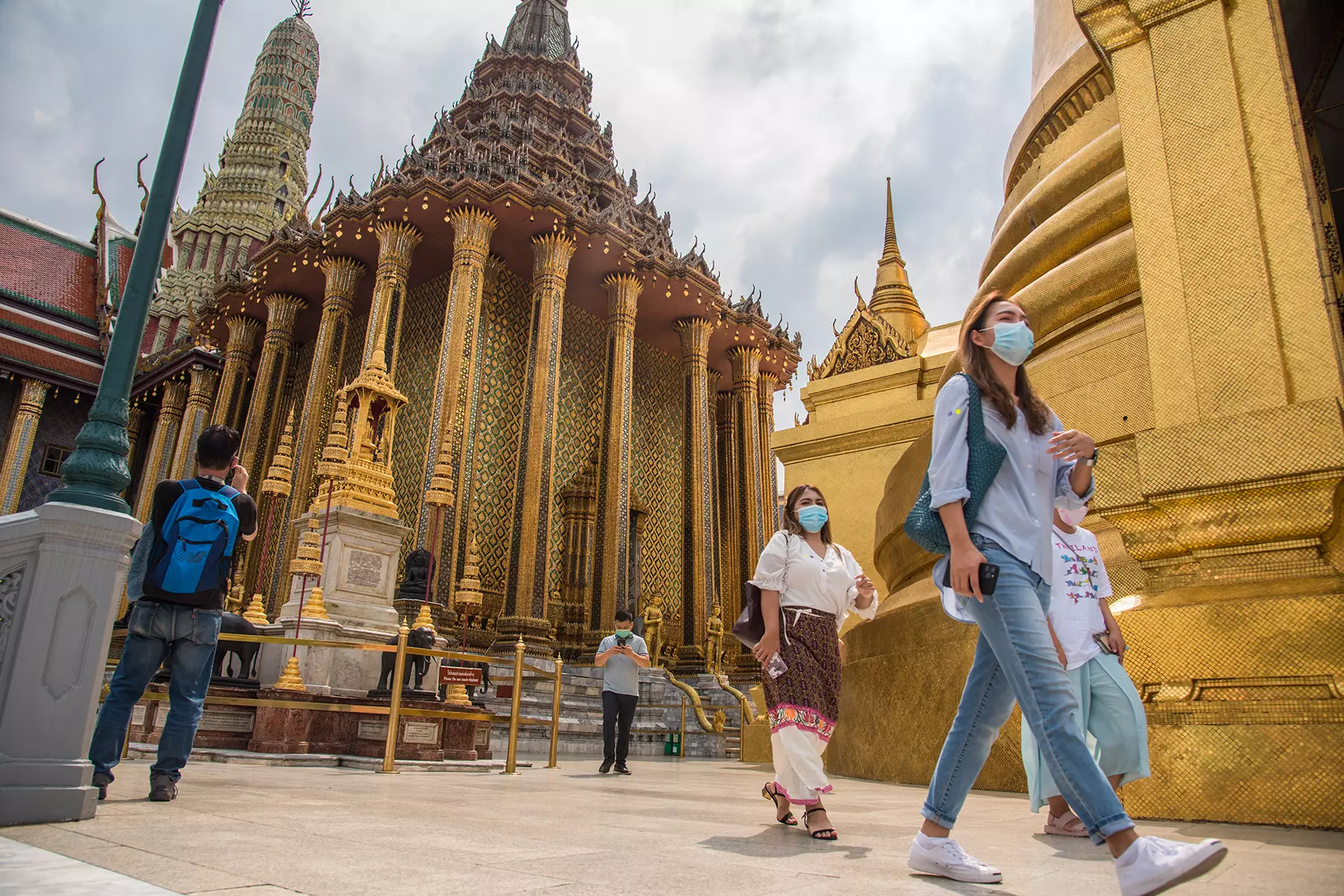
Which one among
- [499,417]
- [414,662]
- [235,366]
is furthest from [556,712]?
[235,366]

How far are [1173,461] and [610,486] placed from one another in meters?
12.9

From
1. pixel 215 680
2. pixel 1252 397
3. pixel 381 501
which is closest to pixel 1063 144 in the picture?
pixel 1252 397

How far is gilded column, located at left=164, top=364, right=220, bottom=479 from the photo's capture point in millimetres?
21047

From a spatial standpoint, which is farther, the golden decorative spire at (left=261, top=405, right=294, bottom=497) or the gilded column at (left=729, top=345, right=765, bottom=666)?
the gilded column at (left=729, top=345, right=765, bottom=666)

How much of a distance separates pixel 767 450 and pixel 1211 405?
1697 cm

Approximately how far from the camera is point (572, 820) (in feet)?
10.3

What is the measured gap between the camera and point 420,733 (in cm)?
638

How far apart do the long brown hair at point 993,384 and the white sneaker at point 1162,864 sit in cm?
97

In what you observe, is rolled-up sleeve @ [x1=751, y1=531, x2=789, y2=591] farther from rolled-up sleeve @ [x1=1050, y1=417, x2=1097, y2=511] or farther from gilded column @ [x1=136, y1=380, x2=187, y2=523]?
gilded column @ [x1=136, y1=380, x2=187, y2=523]

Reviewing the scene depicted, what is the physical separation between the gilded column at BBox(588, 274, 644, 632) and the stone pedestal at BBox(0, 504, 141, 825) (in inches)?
481

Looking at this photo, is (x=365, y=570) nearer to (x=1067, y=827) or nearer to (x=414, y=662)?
(x=414, y=662)

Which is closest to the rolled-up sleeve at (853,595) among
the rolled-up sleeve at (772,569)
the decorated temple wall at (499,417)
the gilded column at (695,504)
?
the rolled-up sleeve at (772,569)

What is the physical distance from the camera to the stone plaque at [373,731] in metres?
6.55

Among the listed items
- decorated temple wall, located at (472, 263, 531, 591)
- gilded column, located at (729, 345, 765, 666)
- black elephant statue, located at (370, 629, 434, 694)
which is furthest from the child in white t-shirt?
gilded column, located at (729, 345, 765, 666)
